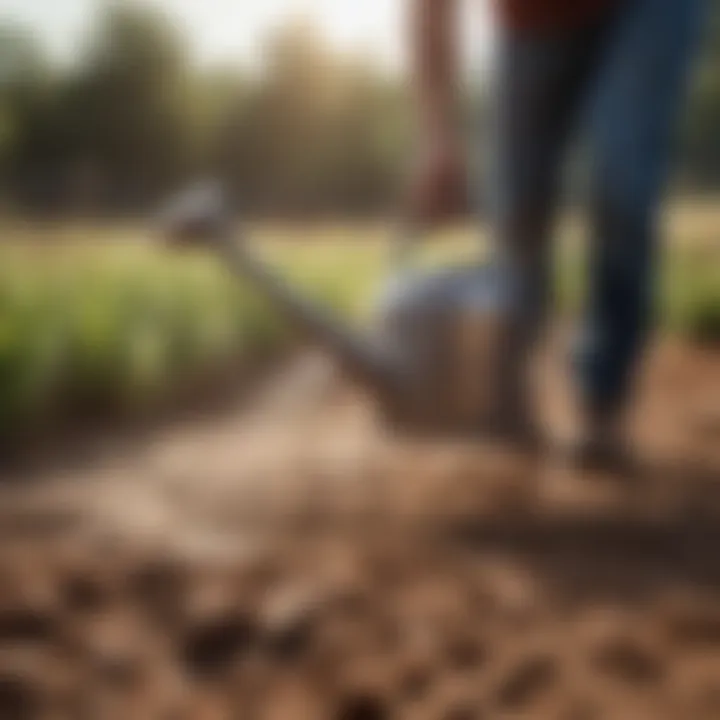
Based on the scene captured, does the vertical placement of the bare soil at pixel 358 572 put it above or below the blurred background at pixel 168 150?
below

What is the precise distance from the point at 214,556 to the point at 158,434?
0.10 metres

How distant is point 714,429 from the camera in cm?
98

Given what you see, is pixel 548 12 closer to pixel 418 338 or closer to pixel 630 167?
pixel 630 167

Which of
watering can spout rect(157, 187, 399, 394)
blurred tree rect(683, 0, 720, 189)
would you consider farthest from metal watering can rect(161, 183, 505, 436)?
blurred tree rect(683, 0, 720, 189)

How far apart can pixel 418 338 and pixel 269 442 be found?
132 millimetres

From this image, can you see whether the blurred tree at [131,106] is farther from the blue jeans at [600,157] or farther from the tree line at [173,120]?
the blue jeans at [600,157]

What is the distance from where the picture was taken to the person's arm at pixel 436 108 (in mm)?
880

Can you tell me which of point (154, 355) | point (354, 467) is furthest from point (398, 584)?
Result: point (154, 355)

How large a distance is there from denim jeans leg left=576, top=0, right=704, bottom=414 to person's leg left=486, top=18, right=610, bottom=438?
0.07 feet

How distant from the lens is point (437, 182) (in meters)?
0.91

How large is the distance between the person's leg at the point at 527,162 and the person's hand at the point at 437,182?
36 millimetres

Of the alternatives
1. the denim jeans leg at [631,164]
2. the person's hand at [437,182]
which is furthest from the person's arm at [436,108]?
the denim jeans leg at [631,164]

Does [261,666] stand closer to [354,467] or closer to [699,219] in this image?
[354,467]

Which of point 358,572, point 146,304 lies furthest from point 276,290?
point 358,572
